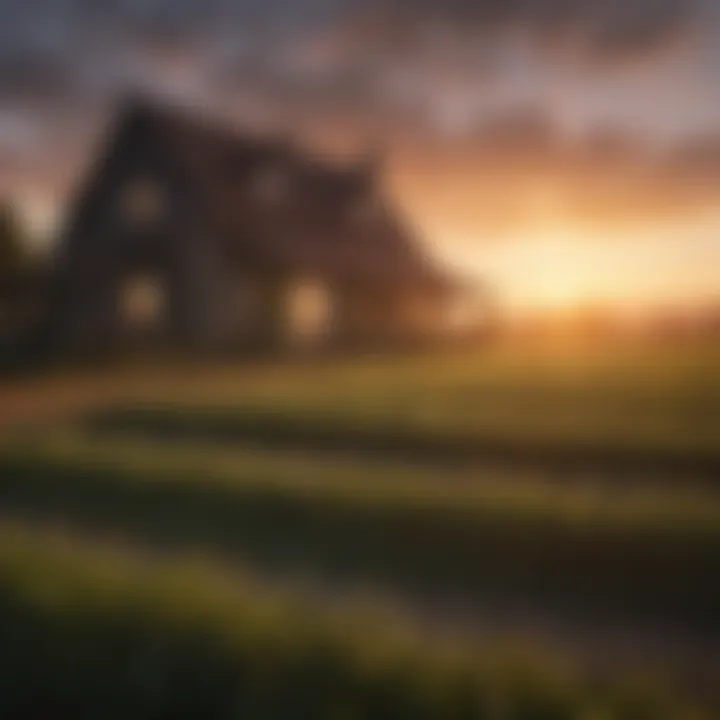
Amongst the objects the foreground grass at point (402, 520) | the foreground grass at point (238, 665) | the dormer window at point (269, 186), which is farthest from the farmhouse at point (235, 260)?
the foreground grass at point (238, 665)

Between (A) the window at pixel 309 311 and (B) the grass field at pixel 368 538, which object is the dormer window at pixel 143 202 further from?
(B) the grass field at pixel 368 538

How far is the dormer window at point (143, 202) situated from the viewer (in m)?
5.60

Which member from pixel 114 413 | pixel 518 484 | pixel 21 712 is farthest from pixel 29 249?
pixel 518 484

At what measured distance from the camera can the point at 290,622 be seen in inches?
85.4

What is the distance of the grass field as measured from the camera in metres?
2.04

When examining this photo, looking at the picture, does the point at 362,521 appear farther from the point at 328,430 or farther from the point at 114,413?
the point at 114,413

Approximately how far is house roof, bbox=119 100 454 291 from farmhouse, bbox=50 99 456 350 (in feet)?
0.03

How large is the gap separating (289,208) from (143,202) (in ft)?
5.29

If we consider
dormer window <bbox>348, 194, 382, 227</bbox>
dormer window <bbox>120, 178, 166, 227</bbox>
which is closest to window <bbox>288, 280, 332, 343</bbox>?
dormer window <bbox>348, 194, 382, 227</bbox>

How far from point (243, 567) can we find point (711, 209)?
8.06ft

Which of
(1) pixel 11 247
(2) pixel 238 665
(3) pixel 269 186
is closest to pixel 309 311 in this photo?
(3) pixel 269 186

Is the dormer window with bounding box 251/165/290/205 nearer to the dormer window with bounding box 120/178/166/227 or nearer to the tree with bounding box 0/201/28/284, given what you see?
the dormer window with bounding box 120/178/166/227

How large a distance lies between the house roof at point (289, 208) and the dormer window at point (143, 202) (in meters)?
0.37

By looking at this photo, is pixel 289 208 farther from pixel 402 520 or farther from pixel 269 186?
pixel 402 520
